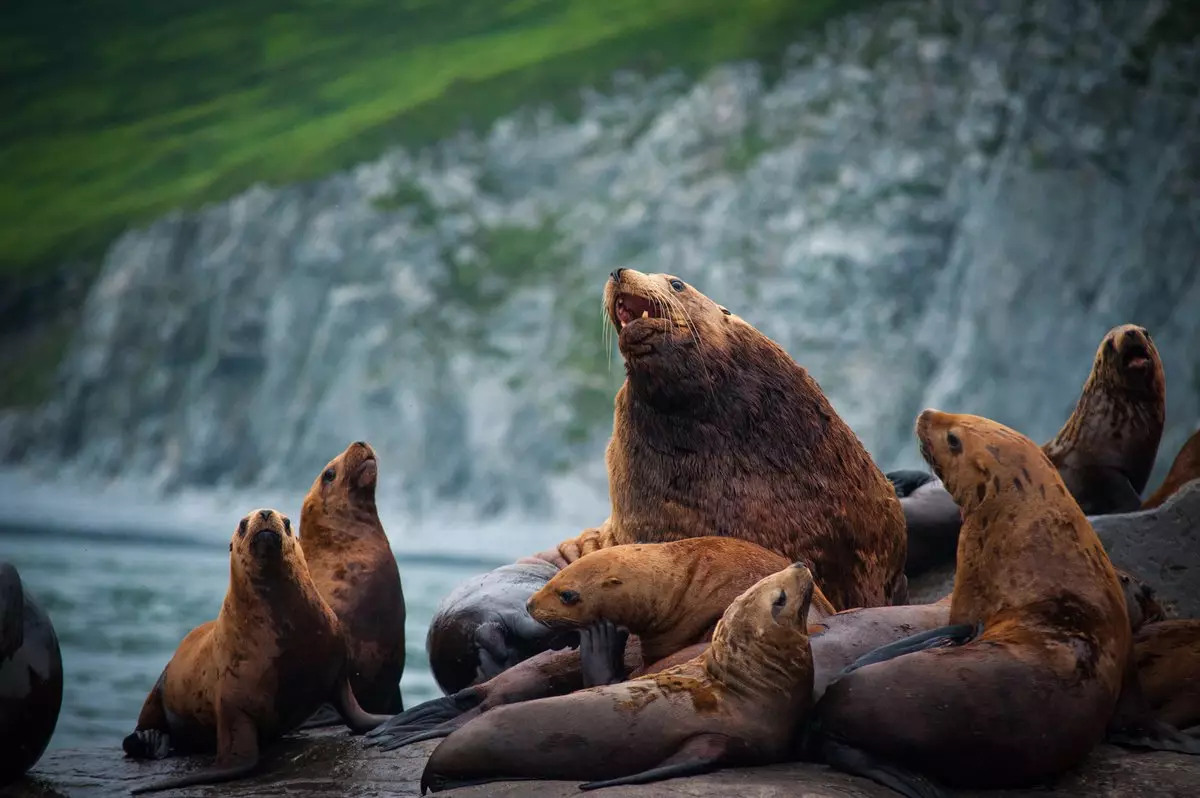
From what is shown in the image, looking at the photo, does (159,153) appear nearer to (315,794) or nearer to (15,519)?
(15,519)

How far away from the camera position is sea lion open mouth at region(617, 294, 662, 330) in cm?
521

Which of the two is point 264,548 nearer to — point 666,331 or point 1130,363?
point 666,331

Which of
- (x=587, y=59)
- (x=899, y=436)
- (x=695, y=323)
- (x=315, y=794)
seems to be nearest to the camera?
(x=315, y=794)

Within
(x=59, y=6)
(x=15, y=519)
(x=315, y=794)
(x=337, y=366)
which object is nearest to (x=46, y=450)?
(x=15, y=519)

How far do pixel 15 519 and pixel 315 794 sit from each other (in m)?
17.2

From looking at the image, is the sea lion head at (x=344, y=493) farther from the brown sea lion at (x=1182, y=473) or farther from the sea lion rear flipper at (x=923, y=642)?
the brown sea lion at (x=1182, y=473)

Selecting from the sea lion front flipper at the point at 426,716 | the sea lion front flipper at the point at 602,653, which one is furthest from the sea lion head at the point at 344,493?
the sea lion front flipper at the point at 602,653

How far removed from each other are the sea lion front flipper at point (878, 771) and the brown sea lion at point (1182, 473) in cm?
360

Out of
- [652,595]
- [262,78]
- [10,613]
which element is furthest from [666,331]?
[262,78]

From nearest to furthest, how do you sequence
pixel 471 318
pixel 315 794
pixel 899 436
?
pixel 315 794, pixel 899 436, pixel 471 318

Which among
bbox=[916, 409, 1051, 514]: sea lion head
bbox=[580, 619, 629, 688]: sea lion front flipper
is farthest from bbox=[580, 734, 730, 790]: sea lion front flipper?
bbox=[916, 409, 1051, 514]: sea lion head

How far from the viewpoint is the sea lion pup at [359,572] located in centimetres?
550

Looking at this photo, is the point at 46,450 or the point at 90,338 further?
the point at 90,338

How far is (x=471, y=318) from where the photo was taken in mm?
20812
